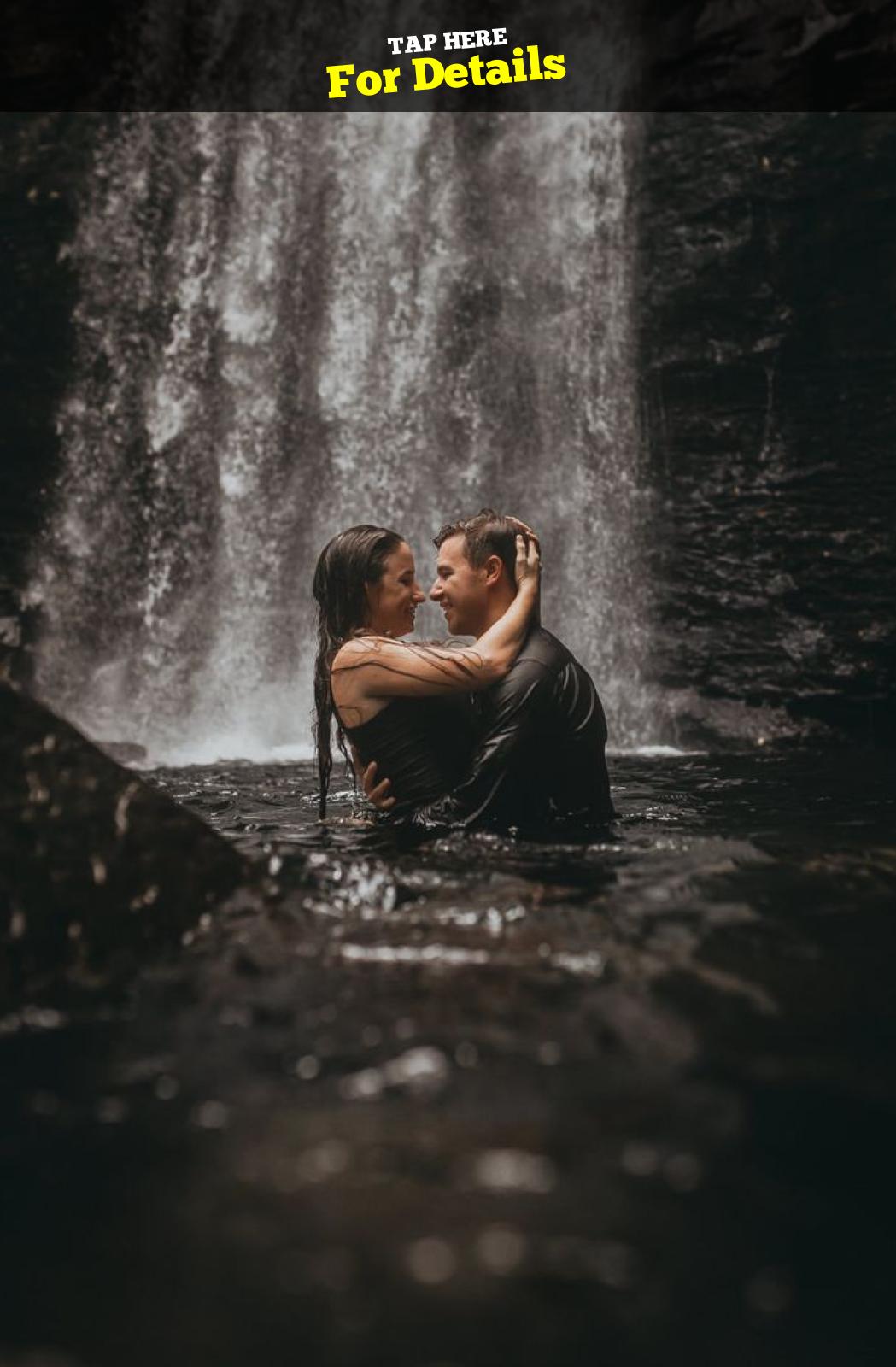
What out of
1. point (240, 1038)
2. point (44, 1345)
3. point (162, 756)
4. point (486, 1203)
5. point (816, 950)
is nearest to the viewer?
point (44, 1345)

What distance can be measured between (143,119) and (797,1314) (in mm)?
14120

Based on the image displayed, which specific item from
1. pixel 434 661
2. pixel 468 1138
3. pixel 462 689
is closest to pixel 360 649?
pixel 434 661

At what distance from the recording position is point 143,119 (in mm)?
12477

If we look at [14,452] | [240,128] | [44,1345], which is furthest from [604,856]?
[240,128]

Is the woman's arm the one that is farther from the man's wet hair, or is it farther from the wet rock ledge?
the wet rock ledge

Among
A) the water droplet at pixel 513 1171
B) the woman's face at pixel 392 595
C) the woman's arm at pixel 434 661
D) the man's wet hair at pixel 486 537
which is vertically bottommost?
the water droplet at pixel 513 1171

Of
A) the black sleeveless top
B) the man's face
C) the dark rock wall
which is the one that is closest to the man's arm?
the black sleeveless top

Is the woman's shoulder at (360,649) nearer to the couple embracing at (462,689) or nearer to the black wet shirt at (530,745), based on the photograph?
the couple embracing at (462,689)

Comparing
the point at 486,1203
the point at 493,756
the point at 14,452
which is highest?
the point at 14,452

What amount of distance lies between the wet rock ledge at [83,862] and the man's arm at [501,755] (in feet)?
4.02

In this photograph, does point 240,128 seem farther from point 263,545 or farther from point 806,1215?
point 806,1215

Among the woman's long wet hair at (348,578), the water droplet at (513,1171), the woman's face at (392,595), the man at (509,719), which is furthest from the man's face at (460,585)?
the water droplet at (513,1171)

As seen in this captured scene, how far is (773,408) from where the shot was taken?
36.4 feet

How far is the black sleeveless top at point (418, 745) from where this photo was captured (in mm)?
4188
